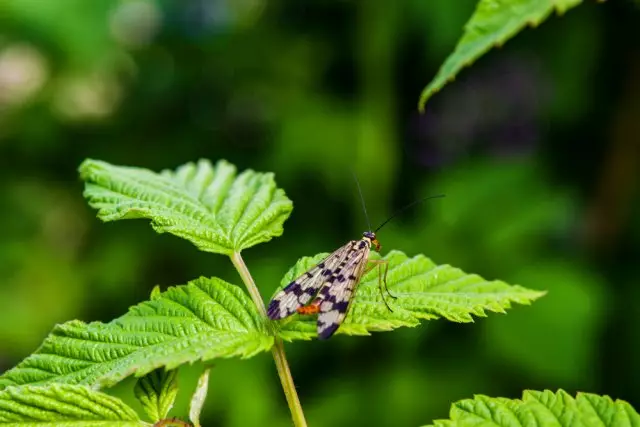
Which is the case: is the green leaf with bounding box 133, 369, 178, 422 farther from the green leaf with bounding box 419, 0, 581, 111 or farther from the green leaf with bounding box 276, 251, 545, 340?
the green leaf with bounding box 419, 0, 581, 111

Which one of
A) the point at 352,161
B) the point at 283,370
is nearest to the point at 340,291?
the point at 283,370

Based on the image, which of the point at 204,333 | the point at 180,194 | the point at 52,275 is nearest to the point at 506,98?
the point at 52,275

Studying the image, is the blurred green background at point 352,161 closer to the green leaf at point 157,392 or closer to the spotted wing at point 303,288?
the spotted wing at point 303,288

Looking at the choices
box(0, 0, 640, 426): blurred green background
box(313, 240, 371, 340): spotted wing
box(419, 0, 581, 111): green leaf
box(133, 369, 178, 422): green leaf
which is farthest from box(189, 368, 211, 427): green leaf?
box(0, 0, 640, 426): blurred green background

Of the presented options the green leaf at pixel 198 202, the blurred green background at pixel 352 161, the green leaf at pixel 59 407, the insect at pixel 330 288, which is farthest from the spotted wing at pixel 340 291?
the blurred green background at pixel 352 161

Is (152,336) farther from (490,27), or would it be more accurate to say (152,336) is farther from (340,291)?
(490,27)

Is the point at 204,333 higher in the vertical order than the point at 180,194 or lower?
lower

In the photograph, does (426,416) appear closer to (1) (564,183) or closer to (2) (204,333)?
(1) (564,183)
